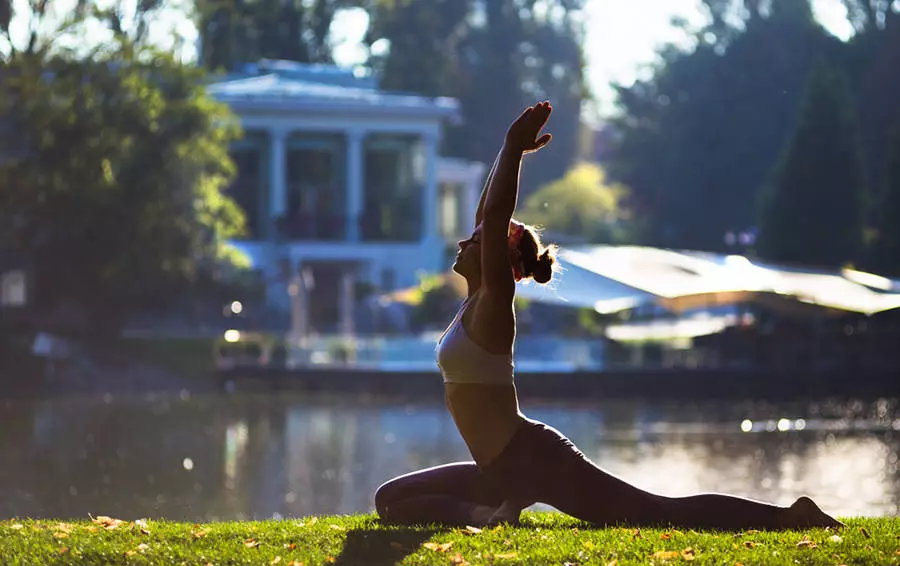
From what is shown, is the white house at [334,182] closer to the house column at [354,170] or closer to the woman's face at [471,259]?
the house column at [354,170]

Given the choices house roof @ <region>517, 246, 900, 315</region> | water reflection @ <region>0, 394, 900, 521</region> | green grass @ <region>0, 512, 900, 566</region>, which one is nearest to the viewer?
green grass @ <region>0, 512, 900, 566</region>

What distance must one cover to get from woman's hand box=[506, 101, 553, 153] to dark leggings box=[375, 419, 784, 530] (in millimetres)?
1266

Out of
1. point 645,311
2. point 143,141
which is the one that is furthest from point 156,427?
point 645,311

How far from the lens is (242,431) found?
86.4 feet

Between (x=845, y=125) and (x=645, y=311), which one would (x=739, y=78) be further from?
(x=845, y=125)

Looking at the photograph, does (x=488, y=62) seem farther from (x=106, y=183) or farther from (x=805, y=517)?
(x=805, y=517)

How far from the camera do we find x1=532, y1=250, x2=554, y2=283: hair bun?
24.3 ft

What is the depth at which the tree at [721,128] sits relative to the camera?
63.3 metres

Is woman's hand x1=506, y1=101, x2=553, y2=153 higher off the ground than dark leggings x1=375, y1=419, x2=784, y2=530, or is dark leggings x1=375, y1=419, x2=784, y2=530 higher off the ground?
woman's hand x1=506, y1=101, x2=553, y2=153

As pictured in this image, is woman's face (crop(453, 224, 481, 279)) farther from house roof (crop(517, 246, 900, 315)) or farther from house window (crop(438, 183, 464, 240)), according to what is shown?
house window (crop(438, 183, 464, 240))

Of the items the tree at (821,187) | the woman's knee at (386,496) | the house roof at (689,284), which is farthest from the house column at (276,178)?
the woman's knee at (386,496)

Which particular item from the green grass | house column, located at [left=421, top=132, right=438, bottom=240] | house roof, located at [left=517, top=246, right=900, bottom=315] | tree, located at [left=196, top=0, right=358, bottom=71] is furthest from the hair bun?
tree, located at [left=196, top=0, right=358, bottom=71]

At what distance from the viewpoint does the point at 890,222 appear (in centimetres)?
4500

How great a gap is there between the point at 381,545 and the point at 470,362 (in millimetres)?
890
